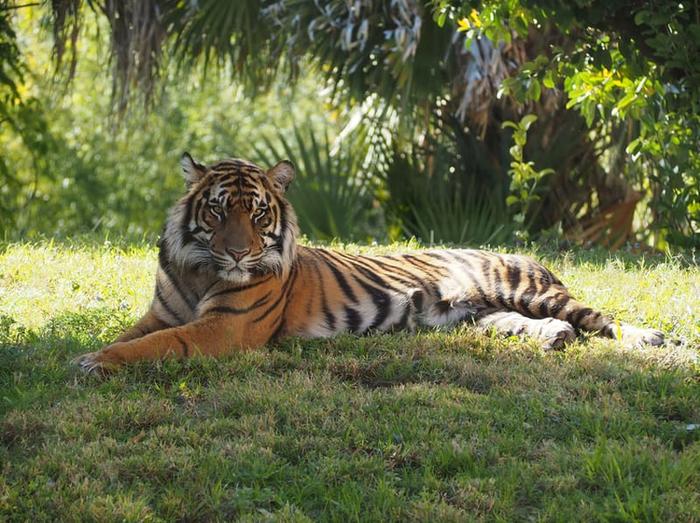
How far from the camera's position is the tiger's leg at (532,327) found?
620 cm

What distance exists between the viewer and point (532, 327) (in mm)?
6410

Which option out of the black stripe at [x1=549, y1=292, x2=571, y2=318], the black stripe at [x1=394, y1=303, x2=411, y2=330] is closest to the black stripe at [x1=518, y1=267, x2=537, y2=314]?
the black stripe at [x1=549, y1=292, x2=571, y2=318]

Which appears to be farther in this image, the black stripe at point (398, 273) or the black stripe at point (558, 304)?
the black stripe at point (398, 273)

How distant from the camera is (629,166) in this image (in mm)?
11484

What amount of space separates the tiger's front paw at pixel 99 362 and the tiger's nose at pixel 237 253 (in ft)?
2.84

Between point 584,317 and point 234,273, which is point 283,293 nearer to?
point 234,273

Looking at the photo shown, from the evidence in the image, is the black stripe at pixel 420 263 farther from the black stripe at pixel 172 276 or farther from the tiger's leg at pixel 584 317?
the black stripe at pixel 172 276

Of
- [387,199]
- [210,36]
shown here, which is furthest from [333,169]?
[210,36]

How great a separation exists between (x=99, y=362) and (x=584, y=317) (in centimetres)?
281

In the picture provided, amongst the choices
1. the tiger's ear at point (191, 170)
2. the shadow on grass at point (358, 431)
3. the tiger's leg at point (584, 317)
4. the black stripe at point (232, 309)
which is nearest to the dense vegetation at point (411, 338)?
the shadow on grass at point (358, 431)

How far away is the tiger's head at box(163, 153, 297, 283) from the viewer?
6.09m

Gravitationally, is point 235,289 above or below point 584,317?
above

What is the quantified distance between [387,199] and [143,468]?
24.6ft

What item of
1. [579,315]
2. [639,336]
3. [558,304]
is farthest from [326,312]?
[639,336]
